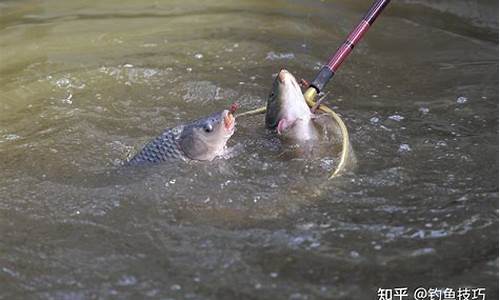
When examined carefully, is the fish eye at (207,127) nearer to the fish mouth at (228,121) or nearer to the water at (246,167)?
the fish mouth at (228,121)

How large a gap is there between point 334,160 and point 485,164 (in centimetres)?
77

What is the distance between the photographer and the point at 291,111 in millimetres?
3574

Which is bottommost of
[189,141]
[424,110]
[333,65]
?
[189,141]

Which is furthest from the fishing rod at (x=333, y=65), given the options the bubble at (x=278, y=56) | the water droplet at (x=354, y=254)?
the bubble at (x=278, y=56)

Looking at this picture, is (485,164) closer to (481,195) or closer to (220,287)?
(481,195)

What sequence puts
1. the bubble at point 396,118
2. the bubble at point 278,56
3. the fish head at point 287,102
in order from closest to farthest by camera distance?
the fish head at point 287,102
the bubble at point 396,118
the bubble at point 278,56

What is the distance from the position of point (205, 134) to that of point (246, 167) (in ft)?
0.94

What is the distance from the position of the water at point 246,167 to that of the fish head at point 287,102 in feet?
0.72

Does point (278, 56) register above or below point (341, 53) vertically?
above

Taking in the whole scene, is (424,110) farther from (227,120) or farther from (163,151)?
(163,151)

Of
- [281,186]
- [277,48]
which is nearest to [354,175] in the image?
[281,186]

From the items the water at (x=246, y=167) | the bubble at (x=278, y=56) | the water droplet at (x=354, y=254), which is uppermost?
the bubble at (x=278, y=56)

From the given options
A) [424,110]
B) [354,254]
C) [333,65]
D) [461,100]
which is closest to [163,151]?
[333,65]

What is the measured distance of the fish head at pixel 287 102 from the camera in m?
3.54
